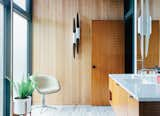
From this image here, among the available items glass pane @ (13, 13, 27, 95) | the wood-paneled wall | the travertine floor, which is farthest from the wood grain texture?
glass pane @ (13, 13, 27, 95)

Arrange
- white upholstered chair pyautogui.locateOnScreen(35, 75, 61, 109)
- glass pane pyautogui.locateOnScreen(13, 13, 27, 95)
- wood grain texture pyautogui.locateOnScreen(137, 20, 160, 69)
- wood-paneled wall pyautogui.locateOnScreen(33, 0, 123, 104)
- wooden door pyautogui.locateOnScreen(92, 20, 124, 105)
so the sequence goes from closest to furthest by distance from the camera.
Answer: wood grain texture pyautogui.locateOnScreen(137, 20, 160, 69) < glass pane pyautogui.locateOnScreen(13, 13, 27, 95) < white upholstered chair pyautogui.locateOnScreen(35, 75, 61, 109) < wooden door pyautogui.locateOnScreen(92, 20, 124, 105) < wood-paneled wall pyautogui.locateOnScreen(33, 0, 123, 104)

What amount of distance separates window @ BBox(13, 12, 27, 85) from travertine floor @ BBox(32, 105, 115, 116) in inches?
34.5

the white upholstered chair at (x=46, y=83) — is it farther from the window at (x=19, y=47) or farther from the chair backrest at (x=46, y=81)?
the window at (x=19, y=47)

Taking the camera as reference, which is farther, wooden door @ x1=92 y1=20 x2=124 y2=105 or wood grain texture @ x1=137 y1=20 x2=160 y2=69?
wooden door @ x1=92 y1=20 x2=124 y2=105

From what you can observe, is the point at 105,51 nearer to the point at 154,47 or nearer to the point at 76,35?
the point at 76,35

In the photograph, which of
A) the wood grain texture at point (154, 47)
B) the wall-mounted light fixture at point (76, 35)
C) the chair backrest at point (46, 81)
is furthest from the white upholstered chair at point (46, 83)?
the wood grain texture at point (154, 47)

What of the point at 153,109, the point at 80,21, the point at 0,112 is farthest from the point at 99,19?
the point at 153,109

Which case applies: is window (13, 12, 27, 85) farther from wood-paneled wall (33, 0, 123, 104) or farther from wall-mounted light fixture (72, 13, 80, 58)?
wall-mounted light fixture (72, 13, 80, 58)

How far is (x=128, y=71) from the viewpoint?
5.29 m

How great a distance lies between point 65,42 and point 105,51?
98cm

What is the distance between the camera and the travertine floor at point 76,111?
4.79 meters

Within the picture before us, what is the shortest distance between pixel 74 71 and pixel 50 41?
3.04 feet

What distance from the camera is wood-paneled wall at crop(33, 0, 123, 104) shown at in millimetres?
5672

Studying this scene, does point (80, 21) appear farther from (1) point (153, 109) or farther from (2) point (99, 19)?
(1) point (153, 109)
